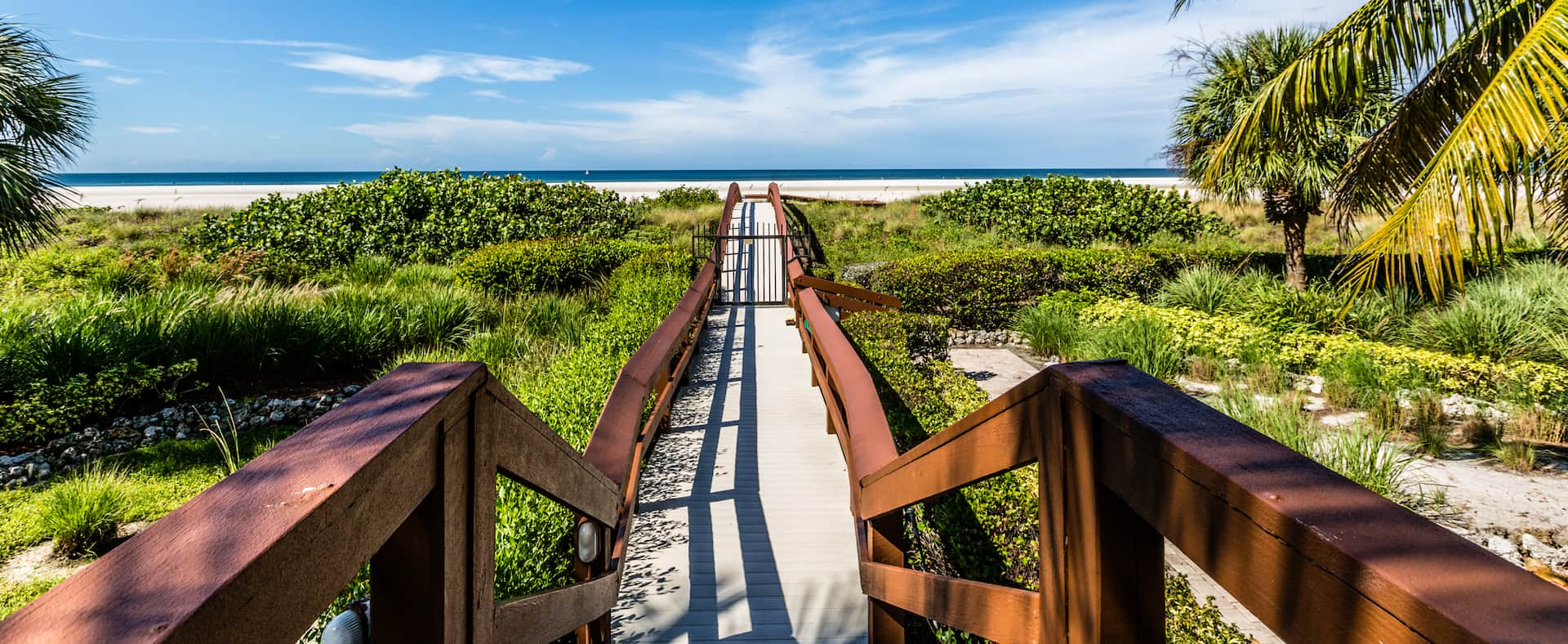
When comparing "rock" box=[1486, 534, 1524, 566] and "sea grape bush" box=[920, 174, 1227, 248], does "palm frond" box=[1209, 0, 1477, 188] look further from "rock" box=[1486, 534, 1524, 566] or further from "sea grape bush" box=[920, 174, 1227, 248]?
"sea grape bush" box=[920, 174, 1227, 248]

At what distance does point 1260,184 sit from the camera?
14.3m

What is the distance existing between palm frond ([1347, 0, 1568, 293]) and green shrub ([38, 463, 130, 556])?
8.76m

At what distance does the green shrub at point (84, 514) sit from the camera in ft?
16.6

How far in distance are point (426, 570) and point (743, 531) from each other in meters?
3.35

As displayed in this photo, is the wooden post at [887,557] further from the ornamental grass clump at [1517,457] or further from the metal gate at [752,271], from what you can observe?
the metal gate at [752,271]

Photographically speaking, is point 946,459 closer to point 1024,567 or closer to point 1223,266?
point 1024,567

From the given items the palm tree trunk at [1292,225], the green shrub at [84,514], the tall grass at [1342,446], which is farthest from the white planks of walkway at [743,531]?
the palm tree trunk at [1292,225]

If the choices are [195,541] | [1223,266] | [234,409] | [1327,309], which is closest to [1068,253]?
[1223,266]

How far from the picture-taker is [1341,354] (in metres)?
9.12

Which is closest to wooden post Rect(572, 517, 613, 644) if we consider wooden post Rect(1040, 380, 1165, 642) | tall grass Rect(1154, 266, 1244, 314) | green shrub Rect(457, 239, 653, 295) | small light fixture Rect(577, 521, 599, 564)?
small light fixture Rect(577, 521, 599, 564)

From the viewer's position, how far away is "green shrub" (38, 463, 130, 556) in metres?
5.06

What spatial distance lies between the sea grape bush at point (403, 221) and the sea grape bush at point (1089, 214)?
41.0 ft

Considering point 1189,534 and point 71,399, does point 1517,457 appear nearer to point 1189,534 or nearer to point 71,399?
point 1189,534

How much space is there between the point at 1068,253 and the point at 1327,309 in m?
4.34
